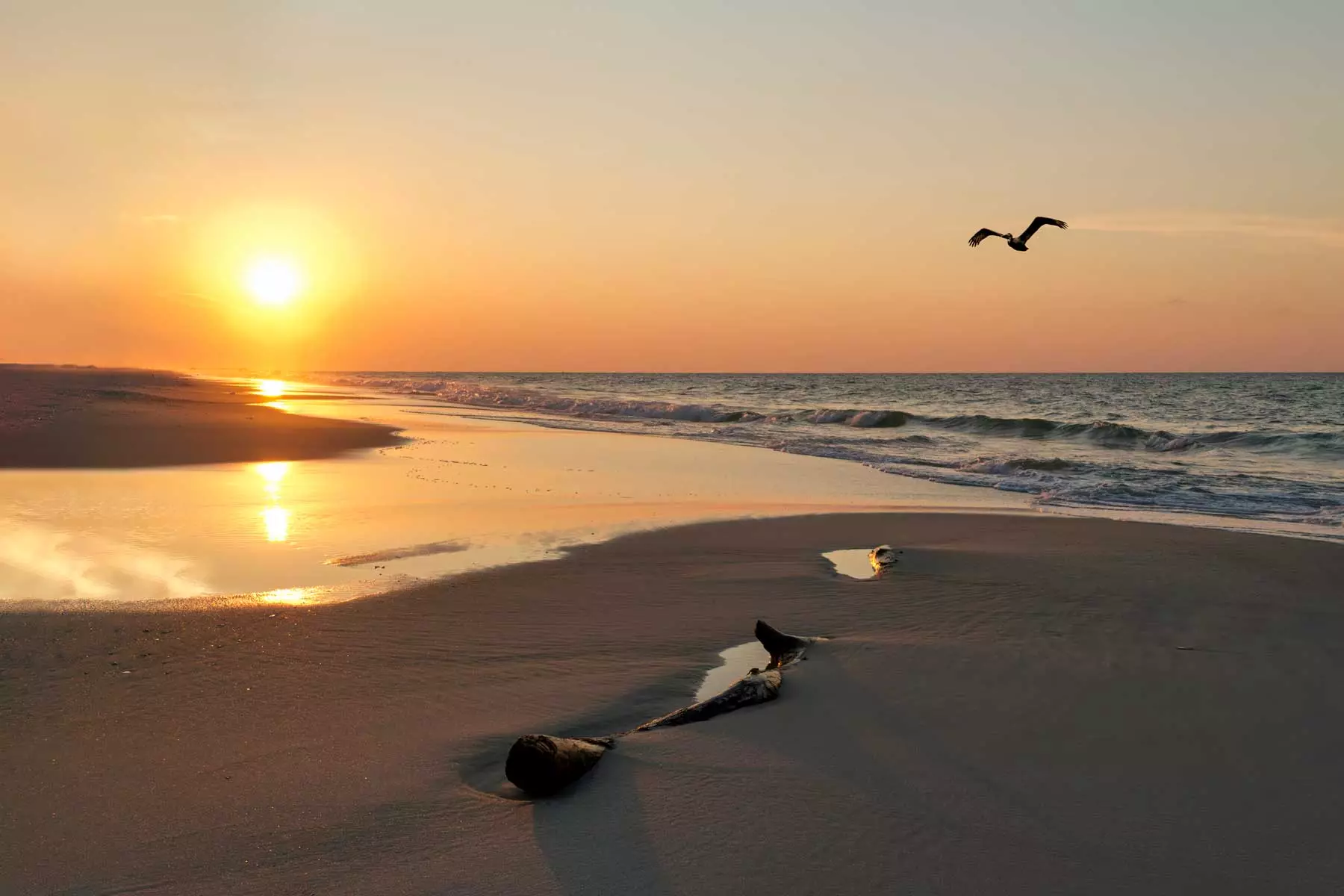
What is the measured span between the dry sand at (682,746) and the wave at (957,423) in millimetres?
23038

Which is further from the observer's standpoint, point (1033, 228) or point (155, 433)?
point (155, 433)

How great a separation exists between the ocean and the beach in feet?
22.3

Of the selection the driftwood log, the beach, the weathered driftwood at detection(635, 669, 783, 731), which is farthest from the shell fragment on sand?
the weathered driftwood at detection(635, 669, 783, 731)

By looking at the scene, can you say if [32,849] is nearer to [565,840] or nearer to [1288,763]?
[565,840]

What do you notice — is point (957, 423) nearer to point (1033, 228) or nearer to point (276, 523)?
point (1033, 228)

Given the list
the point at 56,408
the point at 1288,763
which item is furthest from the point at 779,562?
the point at 56,408

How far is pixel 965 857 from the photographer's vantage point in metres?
3.80

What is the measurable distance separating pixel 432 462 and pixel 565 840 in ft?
50.8

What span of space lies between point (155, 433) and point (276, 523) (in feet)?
46.5

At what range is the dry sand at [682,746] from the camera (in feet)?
12.3

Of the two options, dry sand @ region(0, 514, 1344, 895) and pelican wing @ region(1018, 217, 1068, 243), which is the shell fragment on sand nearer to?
dry sand @ region(0, 514, 1344, 895)

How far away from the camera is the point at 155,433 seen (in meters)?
23.0

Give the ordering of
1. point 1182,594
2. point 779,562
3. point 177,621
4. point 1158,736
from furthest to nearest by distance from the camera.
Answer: point 779,562, point 1182,594, point 177,621, point 1158,736

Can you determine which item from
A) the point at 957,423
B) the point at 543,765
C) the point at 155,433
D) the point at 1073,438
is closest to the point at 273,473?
the point at 155,433
